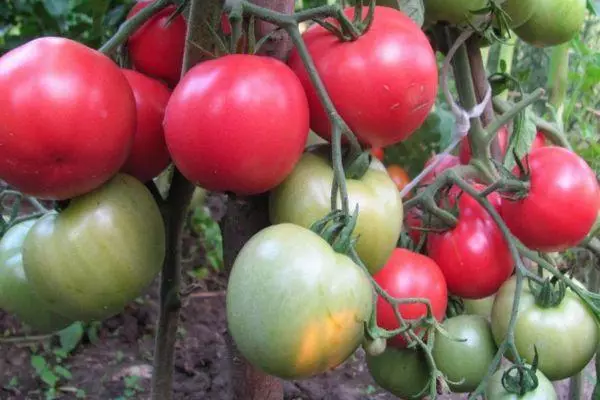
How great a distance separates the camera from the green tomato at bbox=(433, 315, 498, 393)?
0.80 meters

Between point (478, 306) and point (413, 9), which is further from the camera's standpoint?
point (478, 306)

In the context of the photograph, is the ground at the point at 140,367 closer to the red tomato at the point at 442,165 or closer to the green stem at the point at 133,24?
the red tomato at the point at 442,165

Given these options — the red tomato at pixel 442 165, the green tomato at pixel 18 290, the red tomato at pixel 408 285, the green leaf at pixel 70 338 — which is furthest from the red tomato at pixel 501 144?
the green leaf at pixel 70 338

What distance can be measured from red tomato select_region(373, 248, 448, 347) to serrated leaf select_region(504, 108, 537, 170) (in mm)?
224

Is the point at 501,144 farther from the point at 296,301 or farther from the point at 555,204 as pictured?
the point at 296,301

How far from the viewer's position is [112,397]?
1.64 meters

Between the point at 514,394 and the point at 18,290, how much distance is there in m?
0.56

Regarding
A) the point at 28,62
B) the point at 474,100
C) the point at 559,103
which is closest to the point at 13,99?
the point at 28,62

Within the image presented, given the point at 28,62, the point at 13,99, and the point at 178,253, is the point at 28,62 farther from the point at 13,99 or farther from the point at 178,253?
the point at 178,253

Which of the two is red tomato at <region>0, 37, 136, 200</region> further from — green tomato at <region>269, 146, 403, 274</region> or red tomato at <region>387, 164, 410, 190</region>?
red tomato at <region>387, 164, 410, 190</region>

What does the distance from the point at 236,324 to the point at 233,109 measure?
169 millimetres

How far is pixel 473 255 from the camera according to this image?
81 centimetres

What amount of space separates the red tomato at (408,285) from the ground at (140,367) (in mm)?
865

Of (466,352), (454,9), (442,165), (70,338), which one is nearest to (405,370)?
(466,352)
